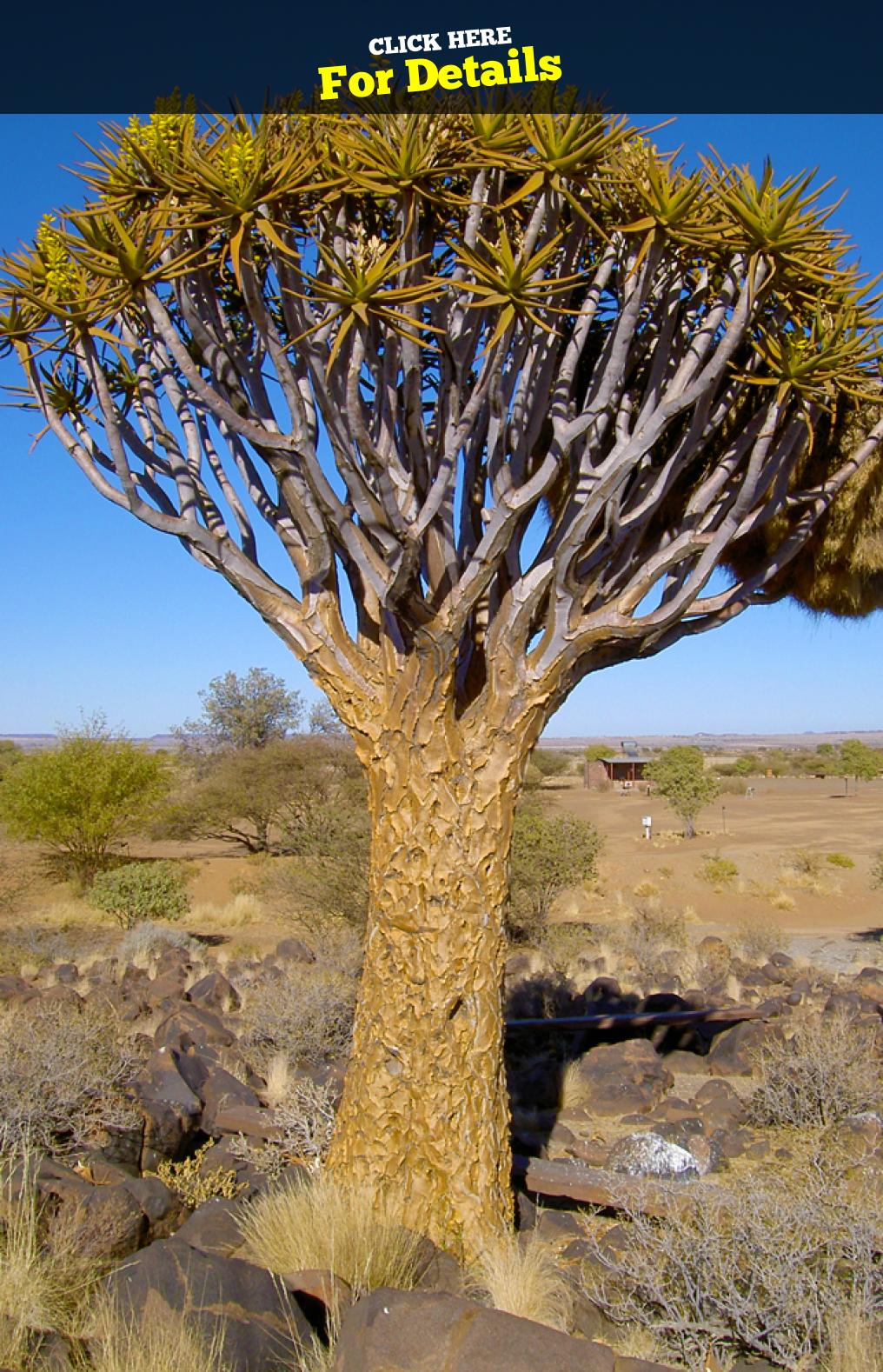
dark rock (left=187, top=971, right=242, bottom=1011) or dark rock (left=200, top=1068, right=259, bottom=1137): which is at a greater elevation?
dark rock (left=200, top=1068, right=259, bottom=1137)

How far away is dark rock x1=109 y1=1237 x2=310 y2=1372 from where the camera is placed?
3.48 meters

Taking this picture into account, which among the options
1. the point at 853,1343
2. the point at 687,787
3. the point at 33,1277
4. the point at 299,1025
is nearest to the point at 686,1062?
the point at 299,1025

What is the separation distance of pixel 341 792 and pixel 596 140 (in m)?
18.9

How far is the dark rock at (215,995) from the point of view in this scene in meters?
9.72

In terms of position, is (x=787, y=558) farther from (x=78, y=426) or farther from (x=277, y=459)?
(x=78, y=426)

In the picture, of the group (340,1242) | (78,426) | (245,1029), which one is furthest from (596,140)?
(245,1029)

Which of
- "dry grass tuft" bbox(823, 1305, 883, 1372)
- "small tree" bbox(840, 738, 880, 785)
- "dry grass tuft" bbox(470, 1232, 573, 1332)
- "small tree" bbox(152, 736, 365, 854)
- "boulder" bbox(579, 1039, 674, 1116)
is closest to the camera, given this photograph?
"dry grass tuft" bbox(823, 1305, 883, 1372)

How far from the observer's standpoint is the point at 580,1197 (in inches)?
210

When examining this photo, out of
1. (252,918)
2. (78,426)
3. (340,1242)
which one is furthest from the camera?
(252,918)

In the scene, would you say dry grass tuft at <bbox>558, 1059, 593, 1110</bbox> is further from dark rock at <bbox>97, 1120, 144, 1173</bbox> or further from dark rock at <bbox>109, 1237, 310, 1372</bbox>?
dark rock at <bbox>109, 1237, 310, 1372</bbox>

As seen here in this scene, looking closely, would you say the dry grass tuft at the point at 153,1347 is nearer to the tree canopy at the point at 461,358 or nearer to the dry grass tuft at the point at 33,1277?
the dry grass tuft at the point at 33,1277

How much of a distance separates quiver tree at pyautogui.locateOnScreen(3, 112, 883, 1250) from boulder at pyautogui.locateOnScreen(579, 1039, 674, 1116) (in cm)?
259

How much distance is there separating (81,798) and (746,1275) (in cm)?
1835

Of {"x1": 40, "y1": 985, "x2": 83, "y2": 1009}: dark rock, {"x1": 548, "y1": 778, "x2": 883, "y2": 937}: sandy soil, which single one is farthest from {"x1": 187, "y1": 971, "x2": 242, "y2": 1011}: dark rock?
{"x1": 548, "y1": 778, "x2": 883, "y2": 937}: sandy soil
